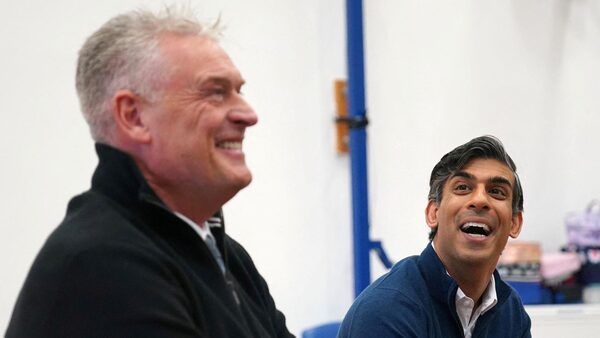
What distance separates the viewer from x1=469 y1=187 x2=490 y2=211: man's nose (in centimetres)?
231

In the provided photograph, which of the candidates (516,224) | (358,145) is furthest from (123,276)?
(358,145)

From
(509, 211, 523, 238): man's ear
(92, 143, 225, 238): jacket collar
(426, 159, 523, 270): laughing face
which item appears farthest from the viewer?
(509, 211, 523, 238): man's ear

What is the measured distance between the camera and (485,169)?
2348mm

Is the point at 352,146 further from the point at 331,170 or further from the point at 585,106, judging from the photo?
the point at 585,106

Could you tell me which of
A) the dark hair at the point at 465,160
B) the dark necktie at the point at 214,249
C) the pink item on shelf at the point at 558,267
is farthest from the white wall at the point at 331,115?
the dark necktie at the point at 214,249

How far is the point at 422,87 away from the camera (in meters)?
4.38

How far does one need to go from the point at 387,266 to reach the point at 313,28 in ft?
3.54

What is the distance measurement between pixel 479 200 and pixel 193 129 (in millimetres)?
1116

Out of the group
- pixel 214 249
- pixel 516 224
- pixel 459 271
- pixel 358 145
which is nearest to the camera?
pixel 214 249

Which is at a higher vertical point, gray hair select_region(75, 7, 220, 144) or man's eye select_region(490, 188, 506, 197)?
gray hair select_region(75, 7, 220, 144)

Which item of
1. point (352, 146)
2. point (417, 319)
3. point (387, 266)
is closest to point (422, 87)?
point (352, 146)

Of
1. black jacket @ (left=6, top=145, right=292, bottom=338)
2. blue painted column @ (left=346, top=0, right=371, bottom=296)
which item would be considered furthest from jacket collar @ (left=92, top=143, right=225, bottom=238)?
blue painted column @ (left=346, top=0, right=371, bottom=296)

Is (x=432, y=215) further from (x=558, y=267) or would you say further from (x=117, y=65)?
(x=558, y=267)

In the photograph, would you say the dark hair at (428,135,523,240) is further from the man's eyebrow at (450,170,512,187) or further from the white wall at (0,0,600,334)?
the white wall at (0,0,600,334)
